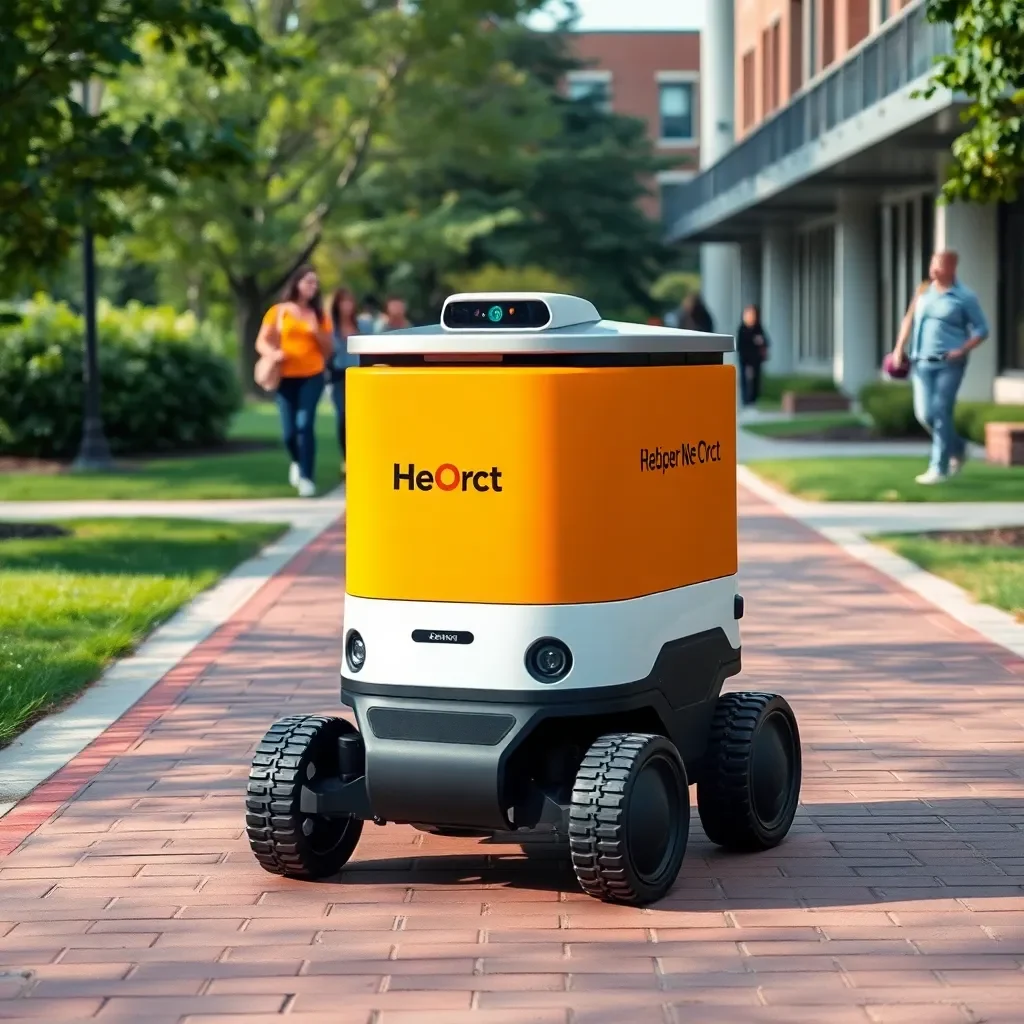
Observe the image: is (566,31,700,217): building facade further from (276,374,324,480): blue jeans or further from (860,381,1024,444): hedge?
(276,374,324,480): blue jeans

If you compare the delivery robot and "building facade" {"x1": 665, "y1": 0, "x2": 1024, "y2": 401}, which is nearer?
the delivery robot

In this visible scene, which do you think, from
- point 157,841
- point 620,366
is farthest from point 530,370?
point 157,841

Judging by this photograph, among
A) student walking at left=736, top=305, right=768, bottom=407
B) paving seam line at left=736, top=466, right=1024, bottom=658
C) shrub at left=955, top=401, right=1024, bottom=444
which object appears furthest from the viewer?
student walking at left=736, top=305, right=768, bottom=407

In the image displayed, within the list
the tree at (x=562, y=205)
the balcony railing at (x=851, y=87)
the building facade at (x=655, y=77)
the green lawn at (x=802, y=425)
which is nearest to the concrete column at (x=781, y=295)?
the balcony railing at (x=851, y=87)

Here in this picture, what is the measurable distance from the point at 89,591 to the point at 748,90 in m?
38.8

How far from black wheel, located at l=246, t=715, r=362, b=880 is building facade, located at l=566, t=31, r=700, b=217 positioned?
73205 millimetres

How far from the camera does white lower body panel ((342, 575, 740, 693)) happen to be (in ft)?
17.6

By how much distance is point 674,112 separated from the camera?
78.8 metres

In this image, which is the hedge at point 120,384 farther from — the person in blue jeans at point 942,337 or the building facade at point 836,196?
the person in blue jeans at point 942,337

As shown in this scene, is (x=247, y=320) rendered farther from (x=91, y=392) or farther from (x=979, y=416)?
(x=979, y=416)

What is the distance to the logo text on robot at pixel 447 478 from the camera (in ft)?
17.5

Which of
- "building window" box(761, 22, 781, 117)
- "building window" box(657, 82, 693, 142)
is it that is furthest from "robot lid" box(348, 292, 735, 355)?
"building window" box(657, 82, 693, 142)

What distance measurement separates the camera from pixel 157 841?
605 cm

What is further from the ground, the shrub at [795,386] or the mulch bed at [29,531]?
the shrub at [795,386]
